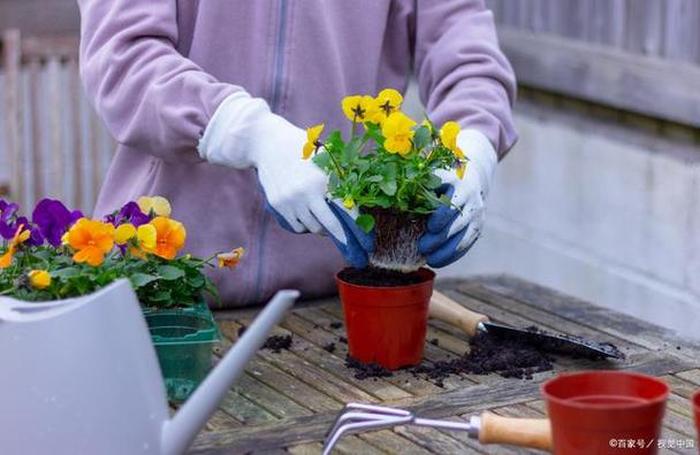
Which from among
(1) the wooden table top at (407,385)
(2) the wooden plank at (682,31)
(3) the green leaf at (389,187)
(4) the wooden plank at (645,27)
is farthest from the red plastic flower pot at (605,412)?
(4) the wooden plank at (645,27)

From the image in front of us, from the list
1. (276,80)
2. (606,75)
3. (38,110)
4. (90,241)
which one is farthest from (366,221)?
(38,110)

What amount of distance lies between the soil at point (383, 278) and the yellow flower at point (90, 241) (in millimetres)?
356

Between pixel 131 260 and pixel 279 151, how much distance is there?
270mm

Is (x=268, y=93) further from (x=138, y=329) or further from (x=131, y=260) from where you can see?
(x=138, y=329)

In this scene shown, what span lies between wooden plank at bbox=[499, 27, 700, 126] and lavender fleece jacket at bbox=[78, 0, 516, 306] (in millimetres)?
1517

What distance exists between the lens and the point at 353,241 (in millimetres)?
1860

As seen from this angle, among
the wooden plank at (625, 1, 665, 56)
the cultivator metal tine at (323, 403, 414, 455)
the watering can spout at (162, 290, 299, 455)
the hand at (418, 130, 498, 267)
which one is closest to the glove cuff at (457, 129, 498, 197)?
the hand at (418, 130, 498, 267)

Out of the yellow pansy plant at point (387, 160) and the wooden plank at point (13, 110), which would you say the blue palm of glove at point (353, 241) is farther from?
the wooden plank at point (13, 110)

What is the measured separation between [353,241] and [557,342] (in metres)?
0.31

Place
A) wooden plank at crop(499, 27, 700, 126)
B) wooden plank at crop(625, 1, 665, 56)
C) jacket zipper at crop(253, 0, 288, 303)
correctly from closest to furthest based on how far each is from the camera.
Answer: jacket zipper at crop(253, 0, 288, 303)
wooden plank at crop(499, 27, 700, 126)
wooden plank at crop(625, 1, 665, 56)

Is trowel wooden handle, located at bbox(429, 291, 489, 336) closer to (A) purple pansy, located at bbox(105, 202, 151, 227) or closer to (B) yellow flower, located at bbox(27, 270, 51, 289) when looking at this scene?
→ (A) purple pansy, located at bbox(105, 202, 151, 227)

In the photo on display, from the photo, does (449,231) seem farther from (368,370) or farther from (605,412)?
(605,412)

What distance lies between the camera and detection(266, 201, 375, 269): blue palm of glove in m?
1.83

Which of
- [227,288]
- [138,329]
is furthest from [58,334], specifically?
[227,288]
